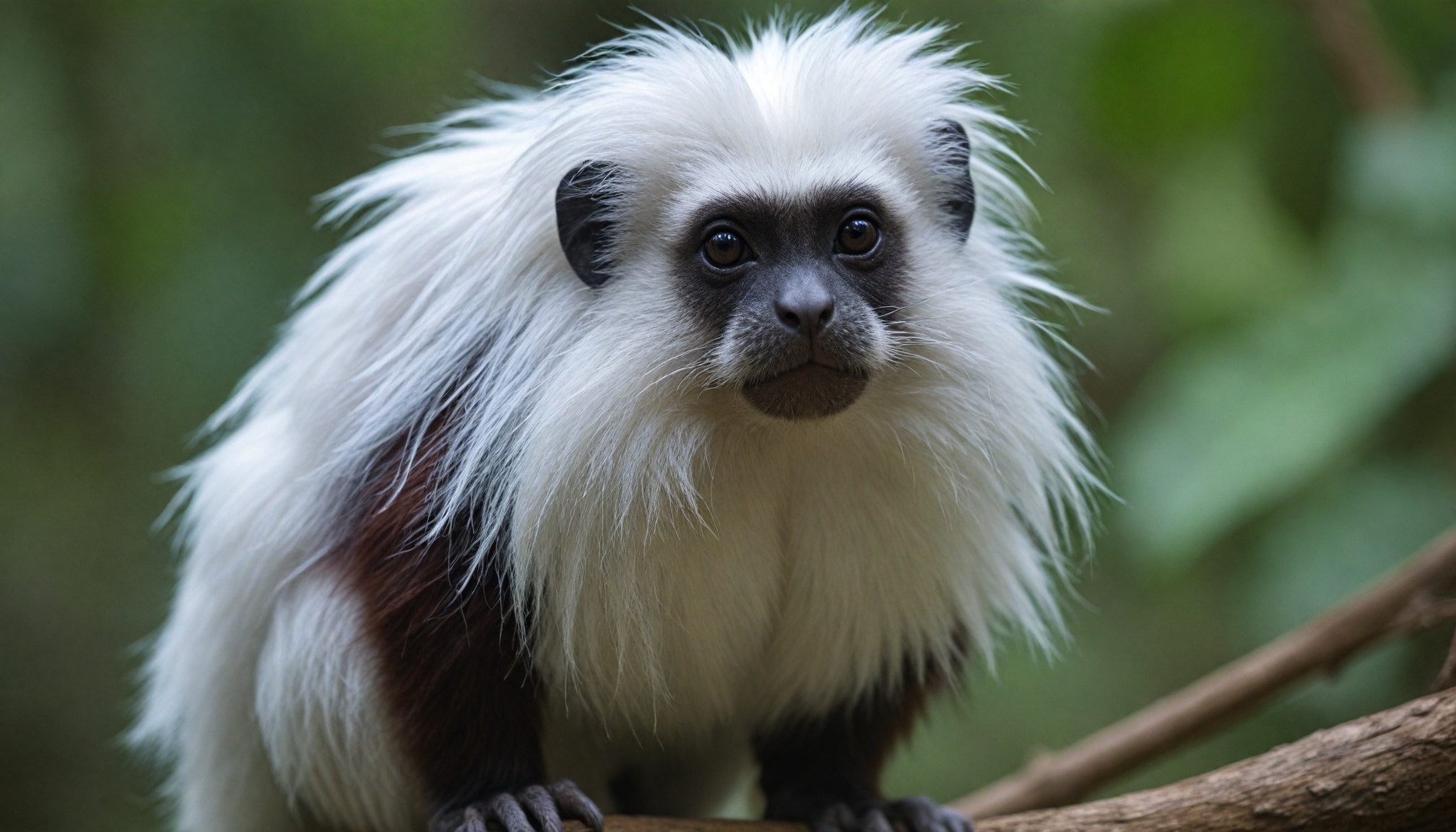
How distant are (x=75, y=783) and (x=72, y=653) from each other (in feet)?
Result: 1.72

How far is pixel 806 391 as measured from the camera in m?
2.24

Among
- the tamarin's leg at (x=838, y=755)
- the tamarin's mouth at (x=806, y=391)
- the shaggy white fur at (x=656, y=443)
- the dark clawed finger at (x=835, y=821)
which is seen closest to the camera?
the tamarin's mouth at (x=806, y=391)

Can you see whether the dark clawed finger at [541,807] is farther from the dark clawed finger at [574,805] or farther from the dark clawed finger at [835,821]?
the dark clawed finger at [835,821]

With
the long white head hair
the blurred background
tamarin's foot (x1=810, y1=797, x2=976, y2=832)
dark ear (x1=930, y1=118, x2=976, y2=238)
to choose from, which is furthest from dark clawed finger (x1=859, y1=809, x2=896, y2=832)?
the blurred background

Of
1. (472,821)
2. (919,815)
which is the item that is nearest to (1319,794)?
(919,815)

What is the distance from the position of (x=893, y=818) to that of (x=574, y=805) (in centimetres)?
73

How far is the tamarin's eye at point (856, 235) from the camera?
233cm

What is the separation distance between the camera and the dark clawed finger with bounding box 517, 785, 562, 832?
2260mm

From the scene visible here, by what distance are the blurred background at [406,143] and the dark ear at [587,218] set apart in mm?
2167

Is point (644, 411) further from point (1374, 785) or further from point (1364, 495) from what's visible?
point (1364, 495)

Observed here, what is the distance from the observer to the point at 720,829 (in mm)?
2391

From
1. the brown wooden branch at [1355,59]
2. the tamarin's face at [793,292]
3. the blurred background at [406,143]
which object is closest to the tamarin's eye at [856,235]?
the tamarin's face at [793,292]

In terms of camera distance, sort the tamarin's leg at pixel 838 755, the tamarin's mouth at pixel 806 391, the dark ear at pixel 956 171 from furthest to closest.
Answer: the tamarin's leg at pixel 838 755, the dark ear at pixel 956 171, the tamarin's mouth at pixel 806 391

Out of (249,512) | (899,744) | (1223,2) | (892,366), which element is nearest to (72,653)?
(249,512)
